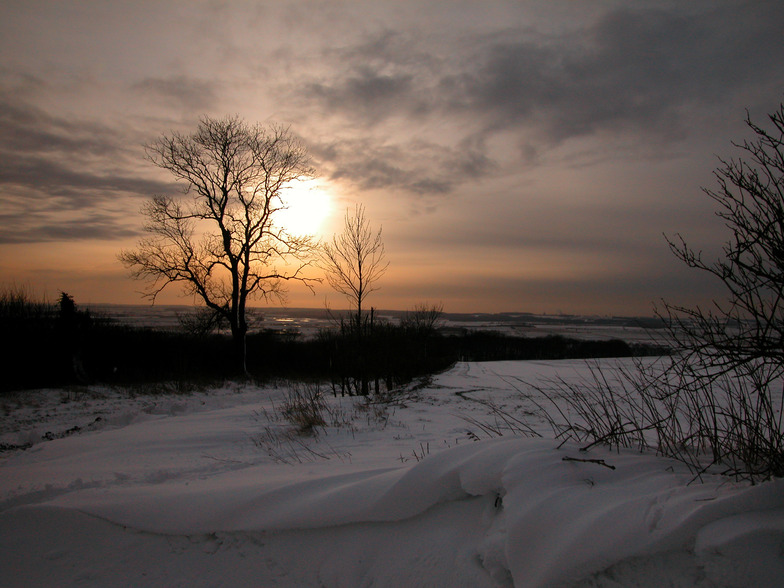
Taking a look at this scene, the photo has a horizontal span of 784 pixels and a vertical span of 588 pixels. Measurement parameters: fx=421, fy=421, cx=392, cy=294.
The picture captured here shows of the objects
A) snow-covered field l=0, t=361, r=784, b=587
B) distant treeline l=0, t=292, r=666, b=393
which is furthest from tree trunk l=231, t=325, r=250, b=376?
snow-covered field l=0, t=361, r=784, b=587

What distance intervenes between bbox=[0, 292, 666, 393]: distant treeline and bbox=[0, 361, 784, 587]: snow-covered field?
18.3ft

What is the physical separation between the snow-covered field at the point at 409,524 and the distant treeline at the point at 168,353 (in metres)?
5.59

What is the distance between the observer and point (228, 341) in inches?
1083

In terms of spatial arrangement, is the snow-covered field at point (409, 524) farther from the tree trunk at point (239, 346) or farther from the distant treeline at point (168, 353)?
the tree trunk at point (239, 346)

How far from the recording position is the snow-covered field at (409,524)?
1.75m

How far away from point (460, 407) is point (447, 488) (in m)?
7.46

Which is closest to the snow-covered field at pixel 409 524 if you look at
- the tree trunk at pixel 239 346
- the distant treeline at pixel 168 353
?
the distant treeline at pixel 168 353

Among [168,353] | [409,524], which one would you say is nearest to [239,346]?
[168,353]

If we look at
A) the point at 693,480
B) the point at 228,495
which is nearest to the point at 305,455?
the point at 228,495

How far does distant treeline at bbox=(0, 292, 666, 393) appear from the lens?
45.0 ft

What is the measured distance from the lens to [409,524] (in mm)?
2559

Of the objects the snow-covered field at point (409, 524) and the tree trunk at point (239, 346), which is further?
the tree trunk at point (239, 346)

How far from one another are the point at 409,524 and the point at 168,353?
2169 centimetres

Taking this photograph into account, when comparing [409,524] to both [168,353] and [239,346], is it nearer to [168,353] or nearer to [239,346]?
[239,346]
